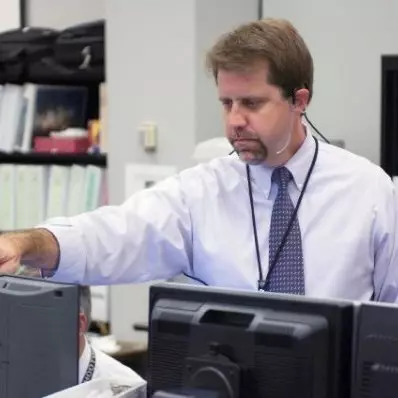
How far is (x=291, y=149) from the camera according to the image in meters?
2.01

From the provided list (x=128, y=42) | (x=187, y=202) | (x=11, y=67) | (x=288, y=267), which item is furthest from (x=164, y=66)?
(x=288, y=267)

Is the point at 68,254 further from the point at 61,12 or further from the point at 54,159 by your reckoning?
the point at 61,12

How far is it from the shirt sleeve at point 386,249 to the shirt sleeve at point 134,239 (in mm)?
427

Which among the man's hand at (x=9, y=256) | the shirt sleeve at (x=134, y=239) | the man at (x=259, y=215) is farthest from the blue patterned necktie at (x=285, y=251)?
the man's hand at (x=9, y=256)

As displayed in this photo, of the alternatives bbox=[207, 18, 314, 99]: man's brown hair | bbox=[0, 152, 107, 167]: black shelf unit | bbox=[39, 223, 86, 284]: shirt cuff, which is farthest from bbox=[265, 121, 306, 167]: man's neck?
bbox=[0, 152, 107, 167]: black shelf unit

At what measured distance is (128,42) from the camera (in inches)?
141

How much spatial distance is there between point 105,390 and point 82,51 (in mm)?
2702

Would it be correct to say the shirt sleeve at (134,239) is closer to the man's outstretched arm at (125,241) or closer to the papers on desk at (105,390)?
the man's outstretched arm at (125,241)

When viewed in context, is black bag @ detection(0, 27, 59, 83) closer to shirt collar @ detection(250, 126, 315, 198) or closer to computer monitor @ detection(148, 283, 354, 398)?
shirt collar @ detection(250, 126, 315, 198)

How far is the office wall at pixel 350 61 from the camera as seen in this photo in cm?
334

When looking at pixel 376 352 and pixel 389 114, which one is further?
pixel 389 114

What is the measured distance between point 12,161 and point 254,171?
2449 millimetres

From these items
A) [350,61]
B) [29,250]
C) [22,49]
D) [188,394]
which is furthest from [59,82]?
[188,394]

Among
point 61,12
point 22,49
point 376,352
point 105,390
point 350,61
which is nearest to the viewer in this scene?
point 376,352
